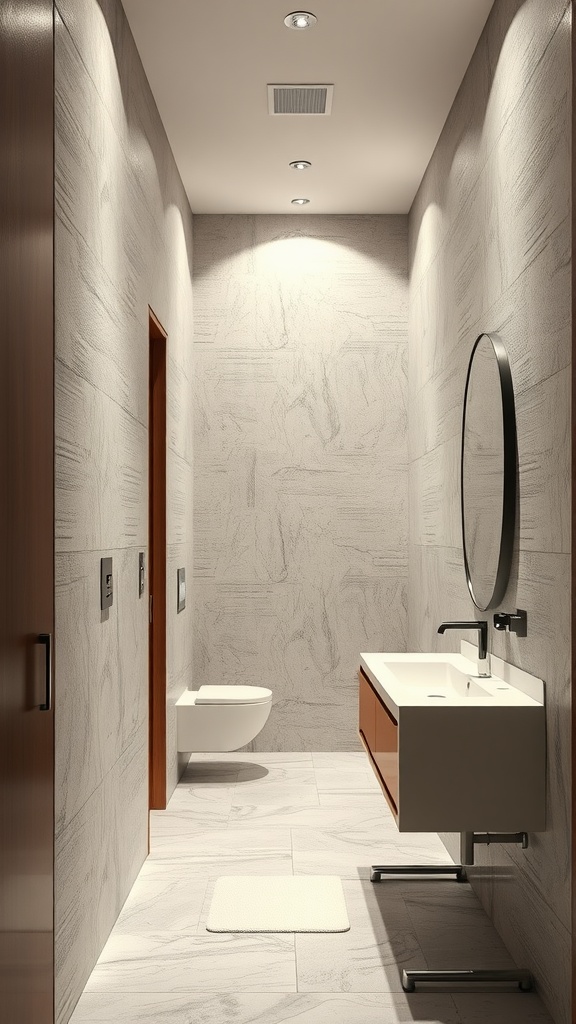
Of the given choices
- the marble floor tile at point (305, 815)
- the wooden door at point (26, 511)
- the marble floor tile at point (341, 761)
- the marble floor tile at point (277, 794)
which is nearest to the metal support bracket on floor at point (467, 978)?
the wooden door at point (26, 511)

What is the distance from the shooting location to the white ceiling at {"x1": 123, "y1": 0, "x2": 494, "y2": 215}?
3.19 meters

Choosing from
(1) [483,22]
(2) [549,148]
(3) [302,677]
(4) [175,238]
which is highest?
(1) [483,22]

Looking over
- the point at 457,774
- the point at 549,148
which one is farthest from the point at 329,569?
the point at 549,148

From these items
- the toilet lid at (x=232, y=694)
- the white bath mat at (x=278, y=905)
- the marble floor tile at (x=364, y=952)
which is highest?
the toilet lid at (x=232, y=694)

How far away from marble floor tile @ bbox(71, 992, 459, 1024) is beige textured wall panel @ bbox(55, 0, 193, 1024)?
117 millimetres

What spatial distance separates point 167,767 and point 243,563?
1322 millimetres

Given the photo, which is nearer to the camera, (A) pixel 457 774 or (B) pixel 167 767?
(A) pixel 457 774

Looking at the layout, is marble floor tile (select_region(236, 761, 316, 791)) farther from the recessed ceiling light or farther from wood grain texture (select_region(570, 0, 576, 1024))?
the recessed ceiling light

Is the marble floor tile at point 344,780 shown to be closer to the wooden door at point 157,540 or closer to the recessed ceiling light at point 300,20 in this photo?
the wooden door at point 157,540

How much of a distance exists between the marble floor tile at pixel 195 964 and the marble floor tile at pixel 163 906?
6 centimetres

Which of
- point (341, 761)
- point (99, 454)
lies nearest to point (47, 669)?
point (99, 454)

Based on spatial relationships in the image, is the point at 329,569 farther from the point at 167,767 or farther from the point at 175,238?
the point at 175,238

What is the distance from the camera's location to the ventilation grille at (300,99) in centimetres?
372

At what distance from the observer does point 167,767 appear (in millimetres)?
4234
